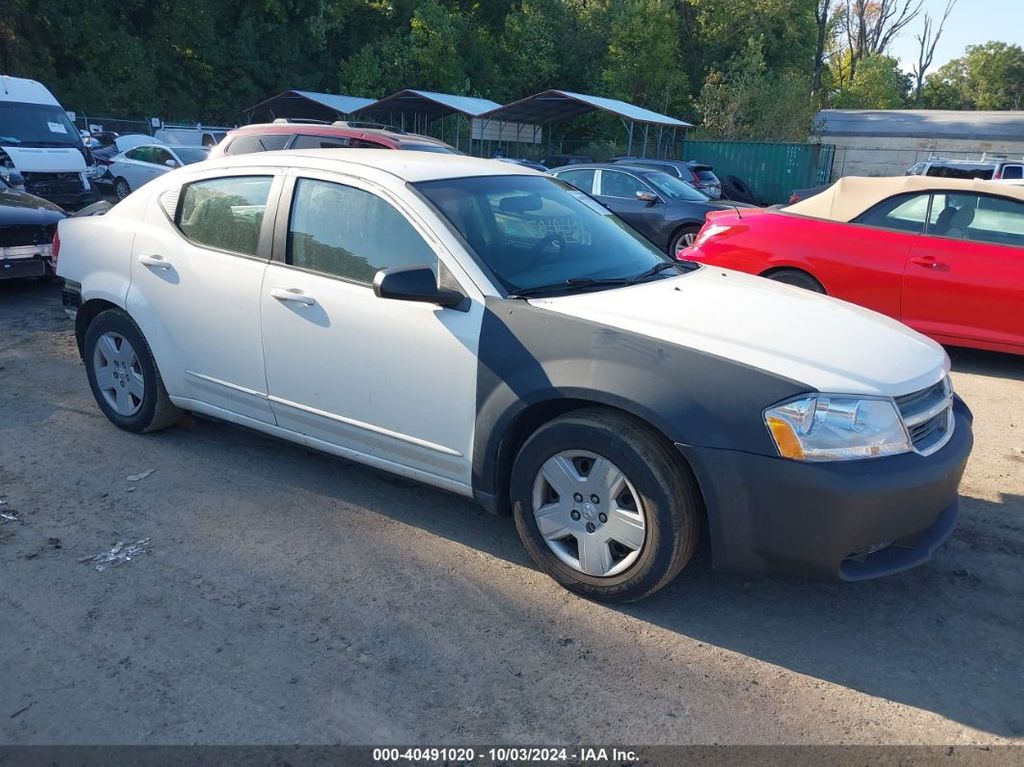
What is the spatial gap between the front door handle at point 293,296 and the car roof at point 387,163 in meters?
0.63

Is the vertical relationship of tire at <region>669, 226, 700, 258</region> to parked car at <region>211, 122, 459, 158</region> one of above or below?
below

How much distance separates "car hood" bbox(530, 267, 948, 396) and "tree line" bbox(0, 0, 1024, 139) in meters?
33.1

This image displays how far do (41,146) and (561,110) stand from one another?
59.4ft

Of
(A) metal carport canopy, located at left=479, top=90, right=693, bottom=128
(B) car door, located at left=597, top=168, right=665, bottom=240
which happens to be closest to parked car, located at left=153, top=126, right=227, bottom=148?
(A) metal carport canopy, located at left=479, top=90, right=693, bottom=128

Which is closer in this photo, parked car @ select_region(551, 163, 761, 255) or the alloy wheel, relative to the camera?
the alloy wheel

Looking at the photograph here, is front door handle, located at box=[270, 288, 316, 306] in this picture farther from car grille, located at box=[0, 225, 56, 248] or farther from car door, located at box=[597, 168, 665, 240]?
car door, located at box=[597, 168, 665, 240]

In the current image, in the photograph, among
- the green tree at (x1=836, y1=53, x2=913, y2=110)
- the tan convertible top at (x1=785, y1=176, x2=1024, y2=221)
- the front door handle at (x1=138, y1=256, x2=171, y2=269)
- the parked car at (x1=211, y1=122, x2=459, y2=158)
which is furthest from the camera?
the green tree at (x1=836, y1=53, x2=913, y2=110)

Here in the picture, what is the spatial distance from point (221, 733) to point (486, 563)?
136cm

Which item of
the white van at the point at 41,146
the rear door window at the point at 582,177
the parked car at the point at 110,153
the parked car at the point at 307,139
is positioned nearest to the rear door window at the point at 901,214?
the parked car at the point at 307,139

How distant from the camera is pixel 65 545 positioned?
12.4 ft

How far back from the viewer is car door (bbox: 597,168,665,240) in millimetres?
12328

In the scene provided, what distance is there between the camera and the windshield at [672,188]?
12.6 metres

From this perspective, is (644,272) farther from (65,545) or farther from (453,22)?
(453,22)

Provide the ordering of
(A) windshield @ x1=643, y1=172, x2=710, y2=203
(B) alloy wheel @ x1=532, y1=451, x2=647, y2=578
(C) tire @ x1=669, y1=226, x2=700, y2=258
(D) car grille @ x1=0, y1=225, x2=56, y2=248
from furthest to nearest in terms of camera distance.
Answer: (A) windshield @ x1=643, y1=172, x2=710, y2=203 < (C) tire @ x1=669, y1=226, x2=700, y2=258 < (D) car grille @ x1=0, y1=225, x2=56, y2=248 < (B) alloy wheel @ x1=532, y1=451, x2=647, y2=578
